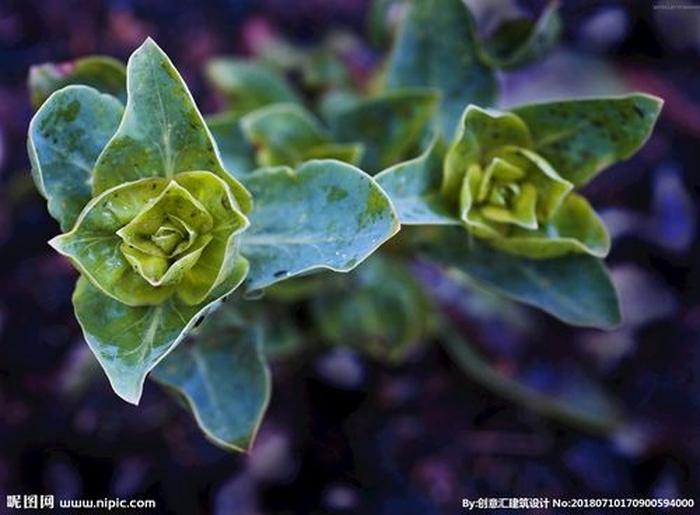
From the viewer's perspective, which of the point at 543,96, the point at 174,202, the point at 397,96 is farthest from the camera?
the point at 543,96

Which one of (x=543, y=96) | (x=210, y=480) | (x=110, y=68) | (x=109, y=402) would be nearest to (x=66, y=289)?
(x=109, y=402)

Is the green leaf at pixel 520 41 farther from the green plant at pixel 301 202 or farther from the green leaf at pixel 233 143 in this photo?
the green leaf at pixel 233 143

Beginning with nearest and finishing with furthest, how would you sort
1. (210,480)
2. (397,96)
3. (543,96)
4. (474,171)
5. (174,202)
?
(174,202) → (474,171) → (397,96) → (210,480) → (543,96)

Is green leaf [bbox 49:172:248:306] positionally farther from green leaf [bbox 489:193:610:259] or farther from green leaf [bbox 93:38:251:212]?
green leaf [bbox 489:193:610:259]

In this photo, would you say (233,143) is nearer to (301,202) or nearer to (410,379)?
(301,202)

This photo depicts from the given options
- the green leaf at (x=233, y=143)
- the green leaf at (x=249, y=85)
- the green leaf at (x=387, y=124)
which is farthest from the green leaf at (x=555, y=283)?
the green leaf at (x=249, y=85)

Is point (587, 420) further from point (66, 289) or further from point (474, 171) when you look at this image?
point (66, 289)

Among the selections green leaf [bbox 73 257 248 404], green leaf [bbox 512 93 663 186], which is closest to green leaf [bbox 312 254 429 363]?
green leaf [bbox 512 93 663 186]
